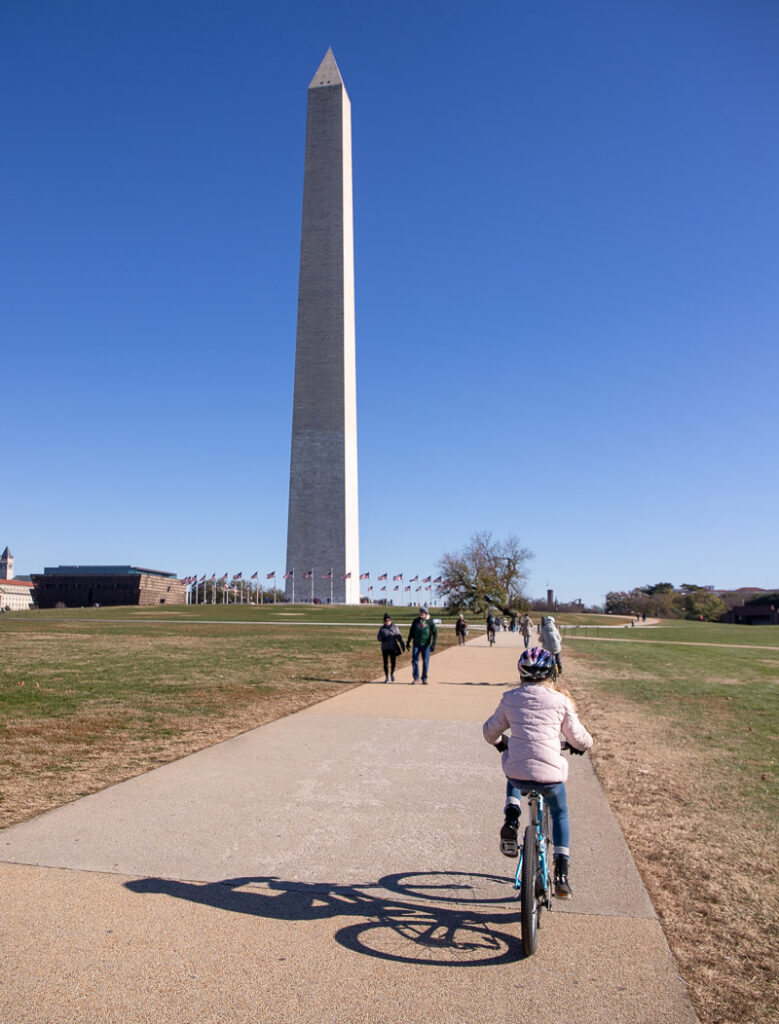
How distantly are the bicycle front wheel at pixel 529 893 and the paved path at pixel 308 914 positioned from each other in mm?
107

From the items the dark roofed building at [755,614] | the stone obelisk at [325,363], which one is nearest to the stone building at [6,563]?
the stone obelisk at [325,363]

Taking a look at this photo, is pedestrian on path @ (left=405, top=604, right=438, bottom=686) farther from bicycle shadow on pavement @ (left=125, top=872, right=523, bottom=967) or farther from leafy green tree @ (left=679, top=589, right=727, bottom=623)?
leafy green tree @ (left=679, top=589, right=727, bottom=623)

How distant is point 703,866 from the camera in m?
5.64

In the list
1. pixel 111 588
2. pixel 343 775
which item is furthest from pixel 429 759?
pixel 111 588

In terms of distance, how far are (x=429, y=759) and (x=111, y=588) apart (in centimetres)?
10352

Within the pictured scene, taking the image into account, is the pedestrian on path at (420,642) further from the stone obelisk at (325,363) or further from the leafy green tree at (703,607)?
the leafy green tree at (703,607)

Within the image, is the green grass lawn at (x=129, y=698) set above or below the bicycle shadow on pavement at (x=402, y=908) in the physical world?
above

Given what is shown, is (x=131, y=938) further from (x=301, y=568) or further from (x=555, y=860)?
(x=301, y=568)

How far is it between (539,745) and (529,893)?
2.59 feet

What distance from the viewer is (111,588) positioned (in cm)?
10512

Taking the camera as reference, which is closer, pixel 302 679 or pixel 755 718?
pixel 755 718

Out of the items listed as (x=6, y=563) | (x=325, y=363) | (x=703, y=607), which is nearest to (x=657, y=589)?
(x=703, y=607)

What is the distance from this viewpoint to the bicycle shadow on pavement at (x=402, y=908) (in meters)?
4.16

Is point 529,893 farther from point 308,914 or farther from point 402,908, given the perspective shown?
point 308,914
